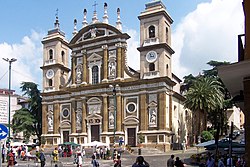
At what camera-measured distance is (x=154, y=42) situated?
2034 inches

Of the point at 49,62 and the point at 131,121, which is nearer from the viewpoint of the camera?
the point at 131,121

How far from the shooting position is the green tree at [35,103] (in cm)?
6769

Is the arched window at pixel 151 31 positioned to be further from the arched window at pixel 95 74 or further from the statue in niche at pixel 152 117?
the statue in niche at pixel 152 117

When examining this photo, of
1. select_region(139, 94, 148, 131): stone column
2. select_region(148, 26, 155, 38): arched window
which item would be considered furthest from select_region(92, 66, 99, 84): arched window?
select_region(148, 26, 155, 38): arched window

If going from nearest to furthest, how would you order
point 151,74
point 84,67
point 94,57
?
point 151,74, point 94,57, point 84,67

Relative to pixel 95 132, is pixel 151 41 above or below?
above

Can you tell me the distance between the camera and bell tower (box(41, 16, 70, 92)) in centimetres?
6228

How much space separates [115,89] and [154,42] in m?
8.40

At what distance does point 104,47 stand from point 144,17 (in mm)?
7370

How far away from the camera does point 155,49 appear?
51312 mm

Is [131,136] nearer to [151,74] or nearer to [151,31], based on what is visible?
[151,74]

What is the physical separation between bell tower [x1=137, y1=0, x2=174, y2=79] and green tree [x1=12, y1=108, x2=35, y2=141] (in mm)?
23909

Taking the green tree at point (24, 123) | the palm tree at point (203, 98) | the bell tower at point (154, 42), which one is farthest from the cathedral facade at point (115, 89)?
the green tree at point (24, 123)

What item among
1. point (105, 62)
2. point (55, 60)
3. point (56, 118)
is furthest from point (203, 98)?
point (55, 60)
